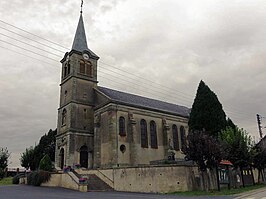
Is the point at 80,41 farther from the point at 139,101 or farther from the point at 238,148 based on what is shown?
the point at 238,148

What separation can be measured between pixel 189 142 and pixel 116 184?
9.24 metres

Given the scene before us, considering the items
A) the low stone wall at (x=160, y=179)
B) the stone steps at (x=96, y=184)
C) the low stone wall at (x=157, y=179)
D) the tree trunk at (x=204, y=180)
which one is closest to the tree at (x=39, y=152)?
the stone steps at (x=96, y=184)

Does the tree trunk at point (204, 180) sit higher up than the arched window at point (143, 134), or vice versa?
the arched window at point (143, 134)

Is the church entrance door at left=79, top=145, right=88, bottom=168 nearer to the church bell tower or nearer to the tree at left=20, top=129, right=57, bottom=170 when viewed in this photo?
the church bell tower

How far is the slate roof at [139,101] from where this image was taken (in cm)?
4000

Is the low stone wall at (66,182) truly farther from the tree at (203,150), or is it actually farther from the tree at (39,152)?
the tree at (39,152)

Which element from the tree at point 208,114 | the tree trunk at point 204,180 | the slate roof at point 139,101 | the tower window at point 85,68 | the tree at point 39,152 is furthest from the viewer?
the tree at point 39,152

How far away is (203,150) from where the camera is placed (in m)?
22.6

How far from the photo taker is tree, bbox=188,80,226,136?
1264 inches

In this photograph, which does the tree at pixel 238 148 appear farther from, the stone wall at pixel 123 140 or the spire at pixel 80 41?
the spire at pixel 80 41

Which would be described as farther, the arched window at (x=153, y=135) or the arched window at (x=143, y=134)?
the arched window at (x=153, y=135)

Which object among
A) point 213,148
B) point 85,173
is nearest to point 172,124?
point 85,173

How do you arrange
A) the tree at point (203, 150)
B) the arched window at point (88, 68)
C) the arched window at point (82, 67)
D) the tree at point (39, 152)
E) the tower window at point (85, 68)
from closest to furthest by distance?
the tree at point (203, 150)
the arched window at point (82, 67)
the tower window at point (85, 68)
the arched window at point (88, 68)
the tree at point (39, 152)

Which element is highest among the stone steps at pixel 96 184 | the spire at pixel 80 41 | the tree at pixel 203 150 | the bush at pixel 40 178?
the spire at pixel 80 41
